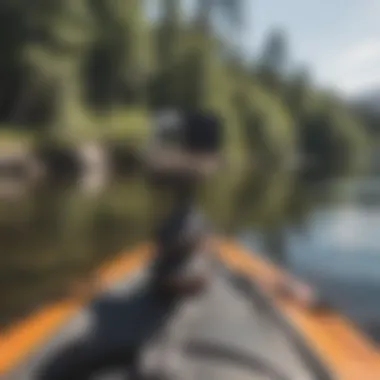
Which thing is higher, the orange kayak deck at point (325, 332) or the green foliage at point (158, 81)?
the green foliage at point (158, 81)

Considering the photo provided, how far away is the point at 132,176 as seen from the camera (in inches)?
18.7

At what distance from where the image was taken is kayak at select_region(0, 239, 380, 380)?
379mm

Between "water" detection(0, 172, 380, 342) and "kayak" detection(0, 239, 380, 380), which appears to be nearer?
"kayak" detection(0, 239, 380, 380)

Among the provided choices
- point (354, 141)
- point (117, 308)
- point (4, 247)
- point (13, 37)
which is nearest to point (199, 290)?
point (117, 308)

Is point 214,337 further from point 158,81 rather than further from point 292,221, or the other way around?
point 292,221

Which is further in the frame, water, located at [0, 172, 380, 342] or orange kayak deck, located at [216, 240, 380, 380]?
water, located at [0, 172, 380, 342]

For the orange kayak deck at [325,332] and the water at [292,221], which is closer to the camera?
the orange kayak deck at [325,332]

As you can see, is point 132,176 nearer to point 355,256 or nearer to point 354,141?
point 354,141

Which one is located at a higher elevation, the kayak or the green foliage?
the green foliage

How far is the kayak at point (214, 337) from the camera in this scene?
38cm

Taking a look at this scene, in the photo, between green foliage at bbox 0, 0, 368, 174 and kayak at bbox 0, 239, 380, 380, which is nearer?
kayak at bbox 0, 239, 380, 380

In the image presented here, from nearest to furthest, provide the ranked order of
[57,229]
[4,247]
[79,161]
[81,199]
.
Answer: [79,161], [81,199], [57,229], [4,247]

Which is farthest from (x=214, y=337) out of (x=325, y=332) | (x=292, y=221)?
(x=292, y=221)

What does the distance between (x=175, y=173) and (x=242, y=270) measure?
0.47 ft
